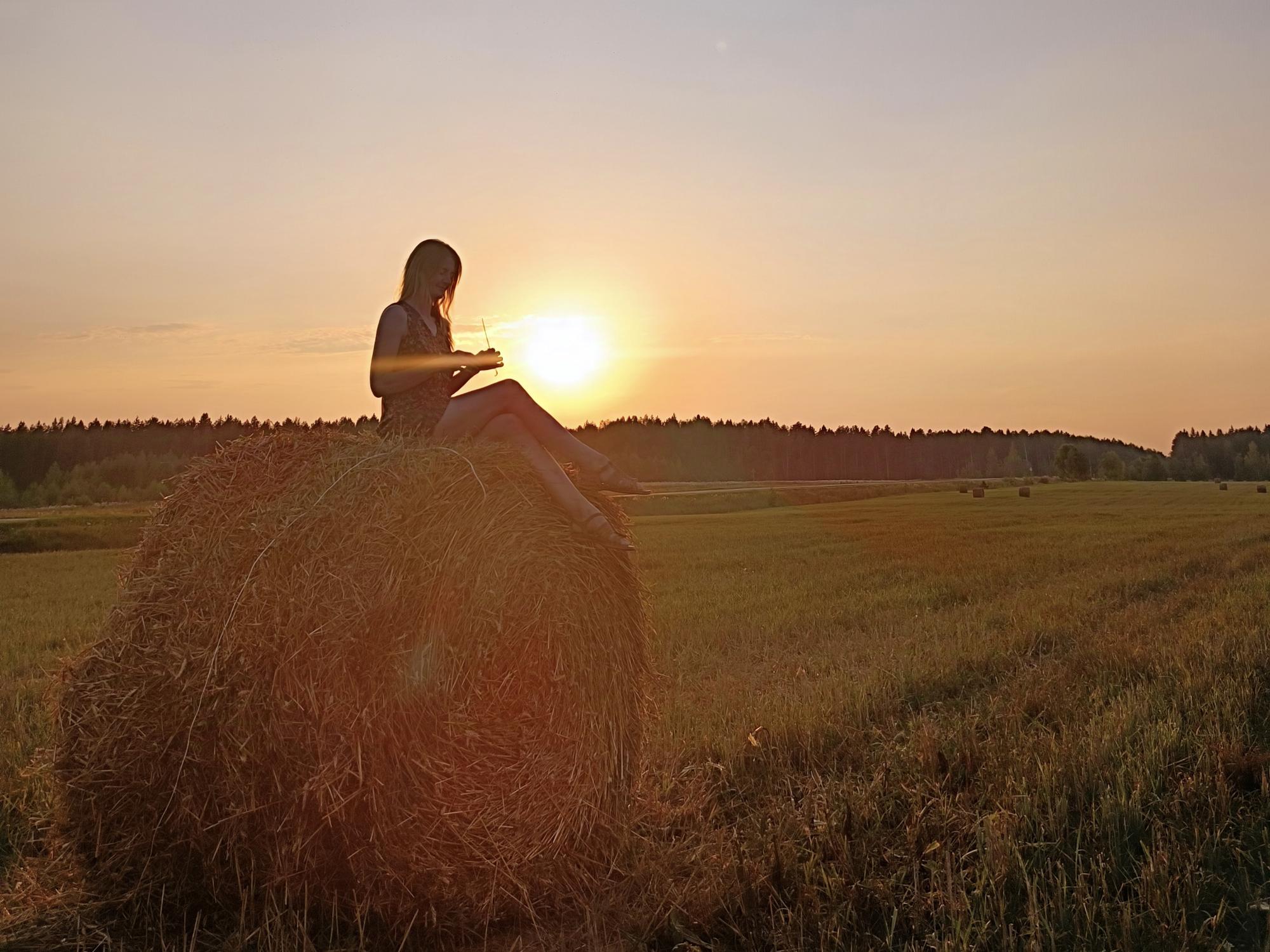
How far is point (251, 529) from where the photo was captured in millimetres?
4281

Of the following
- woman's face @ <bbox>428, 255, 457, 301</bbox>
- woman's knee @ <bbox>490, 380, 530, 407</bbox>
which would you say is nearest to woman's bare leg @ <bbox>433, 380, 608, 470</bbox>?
woman's knee @ <bbox>490, 380, 530, 407</bbox>

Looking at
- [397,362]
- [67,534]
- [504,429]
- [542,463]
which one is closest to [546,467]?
[542,463]

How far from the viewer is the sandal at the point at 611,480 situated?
5047 mm

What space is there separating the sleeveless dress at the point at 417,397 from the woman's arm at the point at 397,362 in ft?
0.07

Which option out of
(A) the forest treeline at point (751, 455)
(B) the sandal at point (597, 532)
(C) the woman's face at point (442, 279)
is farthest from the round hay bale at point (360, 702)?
(A) the forest treeline at point (751, 455)

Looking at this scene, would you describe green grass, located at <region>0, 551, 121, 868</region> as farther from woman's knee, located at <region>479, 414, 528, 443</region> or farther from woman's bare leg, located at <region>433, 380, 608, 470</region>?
woman's knee, located at <region>479, 414, 528, 443</region>

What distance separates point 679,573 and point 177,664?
45.4 ft

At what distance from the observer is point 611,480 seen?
511 cm

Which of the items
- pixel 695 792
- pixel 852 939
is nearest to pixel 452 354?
pixel 695 792

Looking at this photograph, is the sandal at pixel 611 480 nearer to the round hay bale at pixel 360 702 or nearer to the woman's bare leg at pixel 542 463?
the woman's bare leg at pixel 542 463

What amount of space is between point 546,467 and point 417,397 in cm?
92

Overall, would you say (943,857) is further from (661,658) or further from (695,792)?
(661,658)

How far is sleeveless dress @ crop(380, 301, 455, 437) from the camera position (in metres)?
5.02

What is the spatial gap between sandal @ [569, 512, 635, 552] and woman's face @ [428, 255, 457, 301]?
5.67 ft
